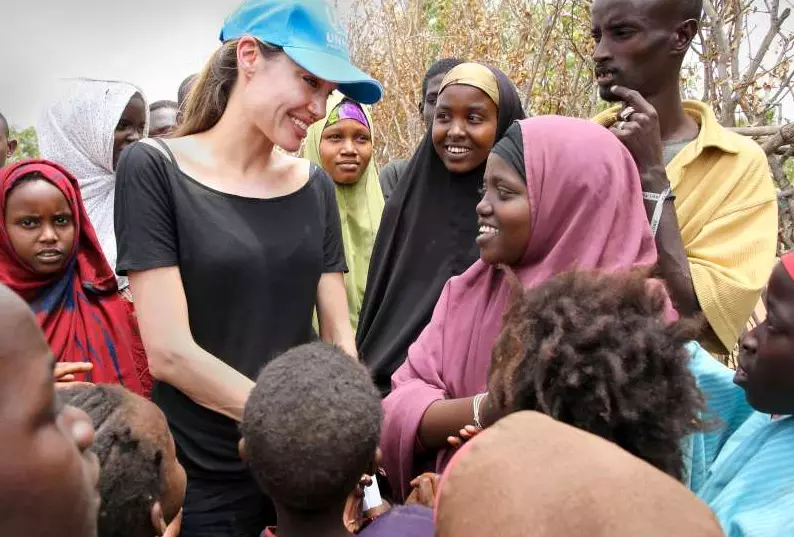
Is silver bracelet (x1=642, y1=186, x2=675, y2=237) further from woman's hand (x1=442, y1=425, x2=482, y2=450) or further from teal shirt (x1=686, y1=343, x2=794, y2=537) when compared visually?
woman's hand (x1=442, y1=425, x2=482, y2=450)

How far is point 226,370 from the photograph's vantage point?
2352mm

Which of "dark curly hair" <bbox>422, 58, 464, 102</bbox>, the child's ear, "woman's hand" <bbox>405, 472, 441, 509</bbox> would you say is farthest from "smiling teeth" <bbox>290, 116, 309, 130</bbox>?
"dark curly hair" <bbox>422, 58, 464, 102</bbox>

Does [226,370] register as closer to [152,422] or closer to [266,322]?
[266,322]

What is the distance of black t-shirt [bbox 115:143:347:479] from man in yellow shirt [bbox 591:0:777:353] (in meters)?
1.08

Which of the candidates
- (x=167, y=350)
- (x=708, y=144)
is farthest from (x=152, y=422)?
(x=708, y=144)

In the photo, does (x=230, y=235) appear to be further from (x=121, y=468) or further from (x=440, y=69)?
(x=440, y=69)

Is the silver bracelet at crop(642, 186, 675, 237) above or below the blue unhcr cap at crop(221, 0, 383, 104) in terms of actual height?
below

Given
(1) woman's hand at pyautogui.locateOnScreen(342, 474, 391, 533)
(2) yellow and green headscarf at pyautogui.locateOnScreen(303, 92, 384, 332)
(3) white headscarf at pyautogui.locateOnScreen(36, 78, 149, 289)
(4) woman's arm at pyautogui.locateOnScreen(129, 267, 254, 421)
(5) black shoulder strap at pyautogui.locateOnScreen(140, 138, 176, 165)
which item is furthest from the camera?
(2) yellow and green headscarf at pyautogui.locateOnScreen(303, 92, 384, 332)

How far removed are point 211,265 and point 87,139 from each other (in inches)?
63.4

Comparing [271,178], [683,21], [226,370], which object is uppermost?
[683,21]

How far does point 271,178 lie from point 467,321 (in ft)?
2.56

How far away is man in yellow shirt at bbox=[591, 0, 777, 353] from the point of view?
7.84 ft

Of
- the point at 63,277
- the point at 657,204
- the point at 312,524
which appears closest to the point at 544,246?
the point at 657,204

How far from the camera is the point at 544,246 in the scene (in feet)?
7.48
